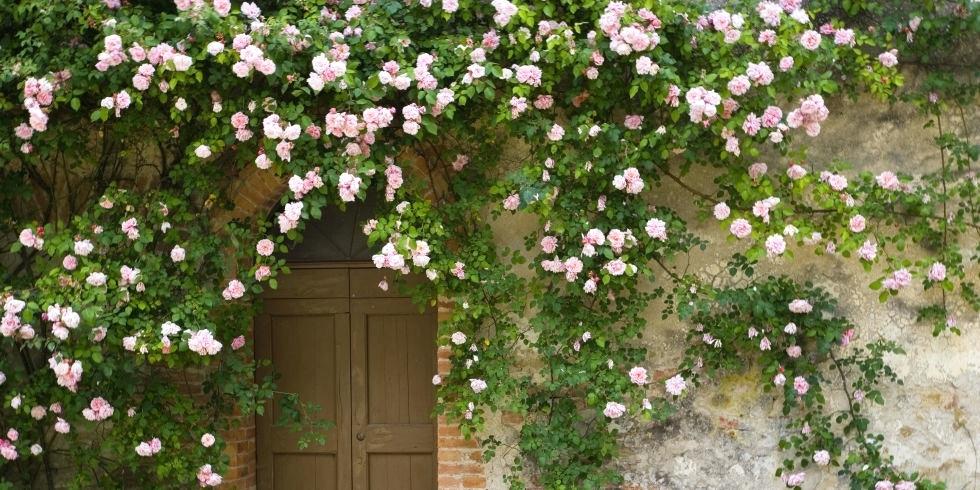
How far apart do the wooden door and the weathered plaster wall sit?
707 mm

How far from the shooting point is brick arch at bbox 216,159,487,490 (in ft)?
16.5

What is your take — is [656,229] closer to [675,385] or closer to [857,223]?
[675,385]

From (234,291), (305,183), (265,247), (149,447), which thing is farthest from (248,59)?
(149,447)

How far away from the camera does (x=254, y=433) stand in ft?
17.9

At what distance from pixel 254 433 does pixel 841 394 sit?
3.21m

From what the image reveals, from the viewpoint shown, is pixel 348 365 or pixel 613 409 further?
pixel 348 365

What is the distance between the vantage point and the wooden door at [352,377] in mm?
5398

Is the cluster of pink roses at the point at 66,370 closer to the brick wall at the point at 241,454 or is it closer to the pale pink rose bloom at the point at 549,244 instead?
the brick wall at the point at 241,454

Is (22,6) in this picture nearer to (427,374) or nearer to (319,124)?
(319,124)

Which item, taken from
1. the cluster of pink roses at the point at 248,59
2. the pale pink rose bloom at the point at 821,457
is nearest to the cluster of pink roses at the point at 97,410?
the cluster of pink roses at the point at 248,59

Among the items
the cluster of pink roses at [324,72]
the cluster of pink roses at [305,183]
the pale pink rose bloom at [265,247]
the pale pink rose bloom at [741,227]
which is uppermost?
the cluster of pink roses at [324,72]

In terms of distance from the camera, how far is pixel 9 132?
4.86 meters

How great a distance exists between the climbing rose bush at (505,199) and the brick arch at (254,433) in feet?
0.36

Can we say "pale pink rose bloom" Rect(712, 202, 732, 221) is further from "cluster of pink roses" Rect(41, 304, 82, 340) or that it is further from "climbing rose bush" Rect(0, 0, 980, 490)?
"cluster of pink roses" Rect(41, 304, 82, 340)
